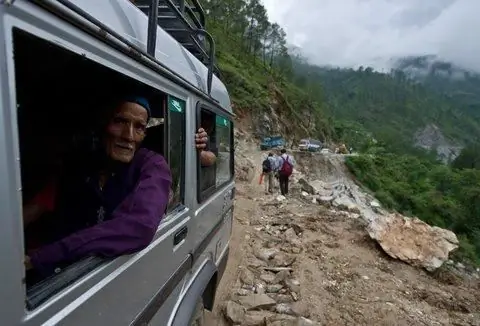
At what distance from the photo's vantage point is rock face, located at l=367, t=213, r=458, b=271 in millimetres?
6371

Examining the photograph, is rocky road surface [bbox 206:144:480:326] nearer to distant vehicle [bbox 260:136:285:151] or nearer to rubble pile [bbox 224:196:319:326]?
rubble pile [bbox 224:196:319:326]

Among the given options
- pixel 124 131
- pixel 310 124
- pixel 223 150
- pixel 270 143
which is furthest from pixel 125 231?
pixel 310 124

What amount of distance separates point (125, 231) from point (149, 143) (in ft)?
3.53

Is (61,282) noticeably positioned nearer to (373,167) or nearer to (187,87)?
(187,87)

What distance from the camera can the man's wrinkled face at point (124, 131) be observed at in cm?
186

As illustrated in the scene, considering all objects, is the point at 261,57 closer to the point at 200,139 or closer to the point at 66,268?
the point at 200,139

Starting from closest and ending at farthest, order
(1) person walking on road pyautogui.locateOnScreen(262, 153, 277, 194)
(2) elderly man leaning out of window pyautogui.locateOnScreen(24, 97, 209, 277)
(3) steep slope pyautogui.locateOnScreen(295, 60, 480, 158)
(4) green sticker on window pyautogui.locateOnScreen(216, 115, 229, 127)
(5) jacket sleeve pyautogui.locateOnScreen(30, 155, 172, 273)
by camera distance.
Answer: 1. (5) jacket sleeve pyautogui.locateOnScreen(30, 155, 172, 273)
2. (2) elderly man leaning out of window pyautogui.locateOnScreen(24, 97, 209, 277)
3. (4) green sticker on window pyautogui.locateOnScreen(216, 115, 229, 127)
4. (1) person walking on road pyautogui.locateOnScreen(262, 153, 277, 194)
5. (3) steep slope pyautogui.locateOnScreen(295, 60, 480, 158)

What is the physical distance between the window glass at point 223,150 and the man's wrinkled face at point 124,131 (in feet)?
4.63

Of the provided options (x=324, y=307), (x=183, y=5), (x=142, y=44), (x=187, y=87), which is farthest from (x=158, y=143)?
(x=324, y=307)

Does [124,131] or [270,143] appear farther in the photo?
[270,143]

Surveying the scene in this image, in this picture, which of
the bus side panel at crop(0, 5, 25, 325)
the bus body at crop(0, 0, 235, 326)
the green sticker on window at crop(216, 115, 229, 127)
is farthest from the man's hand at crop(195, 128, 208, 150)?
the bus side panel at crop(0, 5, 25, 325)

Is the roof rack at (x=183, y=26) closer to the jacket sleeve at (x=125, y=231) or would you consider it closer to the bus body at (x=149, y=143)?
the bus body at (x=149, y=143)

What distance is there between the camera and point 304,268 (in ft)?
18.4

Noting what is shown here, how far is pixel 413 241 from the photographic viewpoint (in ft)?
22.4
